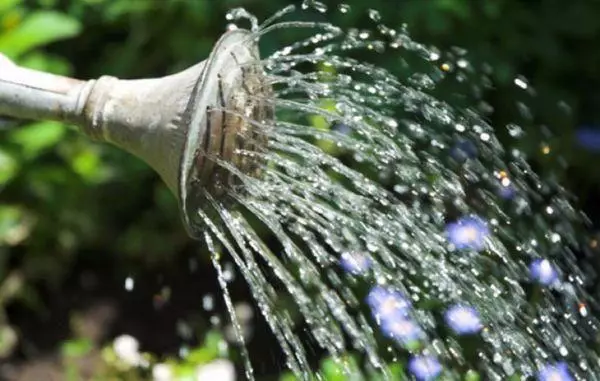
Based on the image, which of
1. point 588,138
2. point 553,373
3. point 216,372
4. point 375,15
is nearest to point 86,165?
point 216,372

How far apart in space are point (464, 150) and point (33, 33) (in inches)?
34.3

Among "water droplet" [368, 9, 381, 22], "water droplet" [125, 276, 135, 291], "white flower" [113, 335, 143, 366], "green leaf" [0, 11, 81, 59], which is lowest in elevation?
"water droplet" [125, 276, 135, 291]

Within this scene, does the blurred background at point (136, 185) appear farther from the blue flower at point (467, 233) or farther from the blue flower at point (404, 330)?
the blue flower at point (467, 233)

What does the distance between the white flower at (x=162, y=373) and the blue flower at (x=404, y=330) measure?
1.46 feet

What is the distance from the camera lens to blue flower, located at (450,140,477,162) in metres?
2.58

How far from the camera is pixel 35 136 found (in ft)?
8.68

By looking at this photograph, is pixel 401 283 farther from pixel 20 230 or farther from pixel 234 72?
pixel 20 230

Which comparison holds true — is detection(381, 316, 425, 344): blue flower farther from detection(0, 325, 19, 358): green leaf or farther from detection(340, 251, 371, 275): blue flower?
detection(0, 325, 19, 358): green leaf

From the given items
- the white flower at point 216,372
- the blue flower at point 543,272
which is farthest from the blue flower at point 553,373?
the white flower at point 216,372

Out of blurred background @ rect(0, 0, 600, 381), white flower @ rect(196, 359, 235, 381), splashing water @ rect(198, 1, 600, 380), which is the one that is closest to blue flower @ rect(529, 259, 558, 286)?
splashing water @ rect(198, 1, 600, 380)

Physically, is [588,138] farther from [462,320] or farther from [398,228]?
[398,228]

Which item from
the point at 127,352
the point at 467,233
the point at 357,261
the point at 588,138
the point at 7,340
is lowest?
the point at 7,340

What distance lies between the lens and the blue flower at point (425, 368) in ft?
7.58

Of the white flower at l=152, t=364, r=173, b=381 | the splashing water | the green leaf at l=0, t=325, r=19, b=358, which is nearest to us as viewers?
the splashing water
